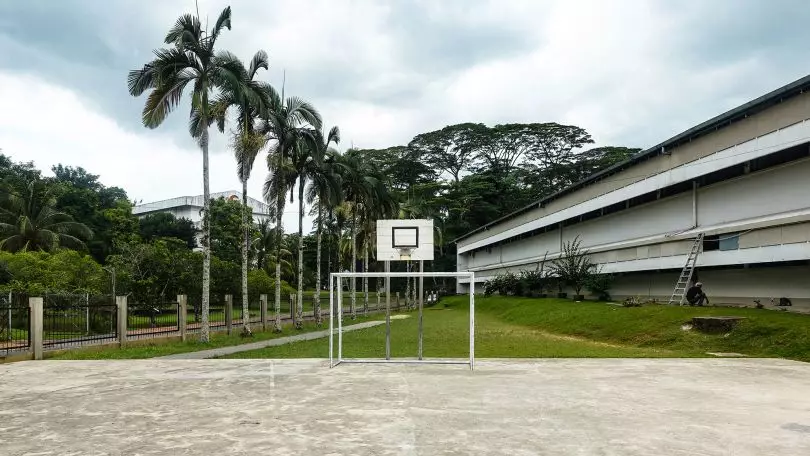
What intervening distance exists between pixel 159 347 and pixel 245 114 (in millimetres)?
9156

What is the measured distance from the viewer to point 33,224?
142ft

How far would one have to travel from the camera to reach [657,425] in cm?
731

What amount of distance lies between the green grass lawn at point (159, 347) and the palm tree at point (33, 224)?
966 inches

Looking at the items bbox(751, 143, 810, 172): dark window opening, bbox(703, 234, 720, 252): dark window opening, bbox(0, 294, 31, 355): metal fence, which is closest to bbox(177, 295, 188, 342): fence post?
bbox(0, 294, 31, 355): metal fence

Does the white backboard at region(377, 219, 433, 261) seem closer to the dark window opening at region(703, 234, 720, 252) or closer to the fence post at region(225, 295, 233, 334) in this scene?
the fence post at region(225, 295, 233, 334)

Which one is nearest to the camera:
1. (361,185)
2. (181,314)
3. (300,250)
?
(181,314)

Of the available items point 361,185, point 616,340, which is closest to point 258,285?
point 361,185

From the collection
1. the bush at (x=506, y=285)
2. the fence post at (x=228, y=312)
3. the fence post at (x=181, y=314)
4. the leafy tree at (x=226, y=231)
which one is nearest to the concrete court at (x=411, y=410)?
the fence post at (x=181, y=314)

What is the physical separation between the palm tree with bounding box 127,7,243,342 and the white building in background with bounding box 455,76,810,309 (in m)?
18.2

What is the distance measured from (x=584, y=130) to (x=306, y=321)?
4039cm

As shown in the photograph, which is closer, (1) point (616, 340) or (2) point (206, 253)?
(1) point (616, 340)

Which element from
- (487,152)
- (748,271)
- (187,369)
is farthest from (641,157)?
(487,152)

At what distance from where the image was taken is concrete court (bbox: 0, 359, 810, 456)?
642cm

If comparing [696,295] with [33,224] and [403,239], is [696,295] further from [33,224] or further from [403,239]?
[33,224]
